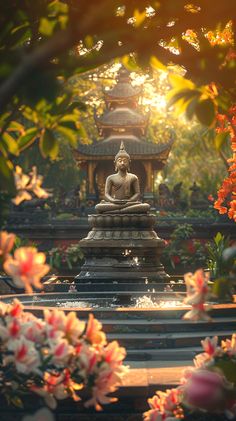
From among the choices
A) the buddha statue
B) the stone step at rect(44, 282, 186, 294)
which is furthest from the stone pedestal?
the stone step at rect(44, 282, 186, 294)

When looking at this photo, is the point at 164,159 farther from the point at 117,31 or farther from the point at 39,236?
the point at 117,31

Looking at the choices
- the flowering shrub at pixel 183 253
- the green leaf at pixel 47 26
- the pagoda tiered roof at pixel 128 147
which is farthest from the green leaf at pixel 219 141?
the pagoda tiered roof at pixel 128 147

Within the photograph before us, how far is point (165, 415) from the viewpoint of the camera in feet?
13.8

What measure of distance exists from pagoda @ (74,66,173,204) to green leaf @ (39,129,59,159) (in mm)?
28834

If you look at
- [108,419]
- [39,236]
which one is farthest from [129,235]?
[39,236]

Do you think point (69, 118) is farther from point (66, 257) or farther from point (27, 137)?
point (66, 257)

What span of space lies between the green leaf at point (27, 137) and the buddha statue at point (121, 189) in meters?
11.9

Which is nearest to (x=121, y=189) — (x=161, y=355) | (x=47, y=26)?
(x=161, y=355)

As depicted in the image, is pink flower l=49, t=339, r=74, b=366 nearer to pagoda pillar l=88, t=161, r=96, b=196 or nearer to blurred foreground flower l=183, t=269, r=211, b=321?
blurred foreground flower l=183, t=269, r=211, b=321

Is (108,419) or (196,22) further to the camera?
(108,419)

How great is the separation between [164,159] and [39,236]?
7019 millimetres

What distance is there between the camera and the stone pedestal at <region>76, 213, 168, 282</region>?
15.1m

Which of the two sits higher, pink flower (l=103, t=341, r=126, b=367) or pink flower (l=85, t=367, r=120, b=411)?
pink flower (l=103, t=341, r=126, b=367)

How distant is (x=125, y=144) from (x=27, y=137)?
29196mm
